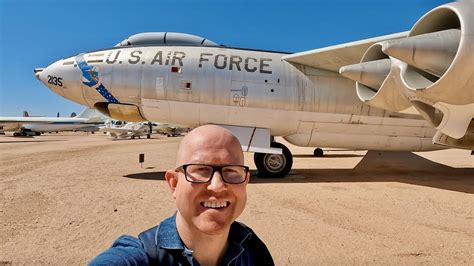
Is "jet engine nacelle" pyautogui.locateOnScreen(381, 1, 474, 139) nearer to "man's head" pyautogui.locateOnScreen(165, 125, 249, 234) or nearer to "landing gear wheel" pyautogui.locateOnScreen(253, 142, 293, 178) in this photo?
"man's head" pyautogui.locateOnScreen(165, 125, 249, 234)

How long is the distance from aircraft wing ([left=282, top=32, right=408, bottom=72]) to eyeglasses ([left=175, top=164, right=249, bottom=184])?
25.4 ft

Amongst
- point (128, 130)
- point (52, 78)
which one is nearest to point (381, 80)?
point (52, 78)

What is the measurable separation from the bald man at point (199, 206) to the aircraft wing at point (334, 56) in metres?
7.73

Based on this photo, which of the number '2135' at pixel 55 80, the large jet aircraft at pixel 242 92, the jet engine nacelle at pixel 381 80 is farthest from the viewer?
the number '2135' at pixel 55 80

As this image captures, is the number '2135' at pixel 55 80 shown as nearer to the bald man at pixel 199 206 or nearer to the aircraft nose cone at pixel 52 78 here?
the aircraft nose cone at pixel 52 78

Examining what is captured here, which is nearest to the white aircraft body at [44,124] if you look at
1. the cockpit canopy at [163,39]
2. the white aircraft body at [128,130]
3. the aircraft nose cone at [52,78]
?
the white aircraft body at [128,130]

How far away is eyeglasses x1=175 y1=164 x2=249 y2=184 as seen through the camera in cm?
132

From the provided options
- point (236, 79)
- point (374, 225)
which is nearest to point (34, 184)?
point (236, 79)

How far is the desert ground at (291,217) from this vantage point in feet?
13.1

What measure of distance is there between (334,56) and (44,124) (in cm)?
5434

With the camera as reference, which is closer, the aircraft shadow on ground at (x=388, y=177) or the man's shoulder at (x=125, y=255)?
the man's shoulder at (x=125, y=255)

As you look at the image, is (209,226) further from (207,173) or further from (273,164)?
(273,164)

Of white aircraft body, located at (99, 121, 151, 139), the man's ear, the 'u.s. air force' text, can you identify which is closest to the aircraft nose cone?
the 'u.s. air force' text

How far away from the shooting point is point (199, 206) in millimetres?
1324
